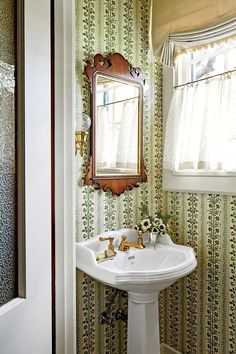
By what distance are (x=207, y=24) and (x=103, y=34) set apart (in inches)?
24.9

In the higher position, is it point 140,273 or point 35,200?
point 35,200

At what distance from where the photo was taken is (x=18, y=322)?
0.78 meters

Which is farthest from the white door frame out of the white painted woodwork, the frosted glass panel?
the frosted glass panel

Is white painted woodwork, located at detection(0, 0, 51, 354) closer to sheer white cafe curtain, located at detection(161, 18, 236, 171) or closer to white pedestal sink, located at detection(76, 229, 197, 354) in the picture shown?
white pedestal sink, located at detection(76, 229, 197, 354)

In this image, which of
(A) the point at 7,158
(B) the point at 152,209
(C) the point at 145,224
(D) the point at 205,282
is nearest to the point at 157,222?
(C) the point at 145,224

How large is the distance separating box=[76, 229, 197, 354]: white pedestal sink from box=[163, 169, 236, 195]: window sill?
1.18 feet

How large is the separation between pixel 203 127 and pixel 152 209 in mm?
660

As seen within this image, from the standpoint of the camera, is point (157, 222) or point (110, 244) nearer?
point (110, 244)

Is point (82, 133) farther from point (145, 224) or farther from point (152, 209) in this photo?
point (152, 209)

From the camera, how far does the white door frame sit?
994mm

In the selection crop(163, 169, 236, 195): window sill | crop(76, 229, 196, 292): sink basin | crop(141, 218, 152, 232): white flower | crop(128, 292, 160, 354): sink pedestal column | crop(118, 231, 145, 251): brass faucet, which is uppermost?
crop(163, 169, 236, 195): window sill

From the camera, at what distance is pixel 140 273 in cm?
134

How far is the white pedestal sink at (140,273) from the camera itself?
134 centimetres

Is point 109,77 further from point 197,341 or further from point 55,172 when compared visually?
point 197,341
